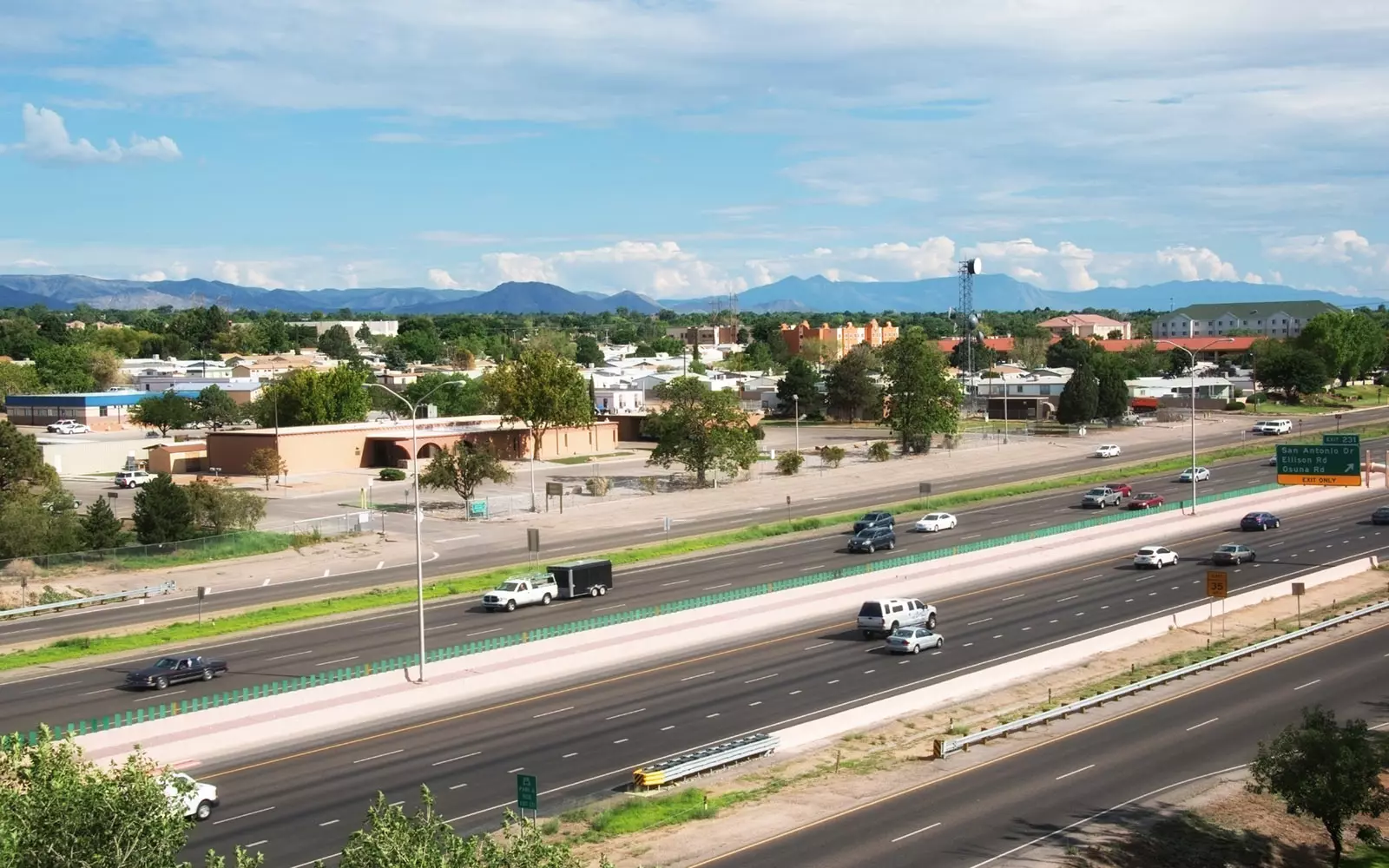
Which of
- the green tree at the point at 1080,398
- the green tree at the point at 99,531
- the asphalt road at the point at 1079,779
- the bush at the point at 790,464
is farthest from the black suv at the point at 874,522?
the green tree at the point at 1080,398

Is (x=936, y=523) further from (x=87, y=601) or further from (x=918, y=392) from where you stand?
(x=87, y=601)

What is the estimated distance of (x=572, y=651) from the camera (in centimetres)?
4659

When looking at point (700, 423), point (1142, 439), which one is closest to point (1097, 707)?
point (700, 423)

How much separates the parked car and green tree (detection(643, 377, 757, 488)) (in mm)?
45927

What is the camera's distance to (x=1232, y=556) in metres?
65.5

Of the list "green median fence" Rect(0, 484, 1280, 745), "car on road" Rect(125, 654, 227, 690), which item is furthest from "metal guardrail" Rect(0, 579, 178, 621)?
"green median fence" Rect(0, 484, 1280, 745)

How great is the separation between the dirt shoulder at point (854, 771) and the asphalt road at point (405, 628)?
1835cm

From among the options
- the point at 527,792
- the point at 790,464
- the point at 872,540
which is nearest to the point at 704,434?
the point at 790,464

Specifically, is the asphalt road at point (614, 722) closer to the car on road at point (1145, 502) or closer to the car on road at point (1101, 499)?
the car on road at point (1145, 502)

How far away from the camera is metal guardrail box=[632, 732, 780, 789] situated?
3166 centimetres

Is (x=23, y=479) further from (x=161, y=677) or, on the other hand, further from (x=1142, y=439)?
(x=1142, y=439)

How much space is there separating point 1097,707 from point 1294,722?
5.35 meters

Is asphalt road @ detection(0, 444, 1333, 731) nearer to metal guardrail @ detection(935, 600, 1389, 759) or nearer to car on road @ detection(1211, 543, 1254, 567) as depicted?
car on road @ detection(1211, 543, 1254, 567)

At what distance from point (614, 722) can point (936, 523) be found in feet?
137
